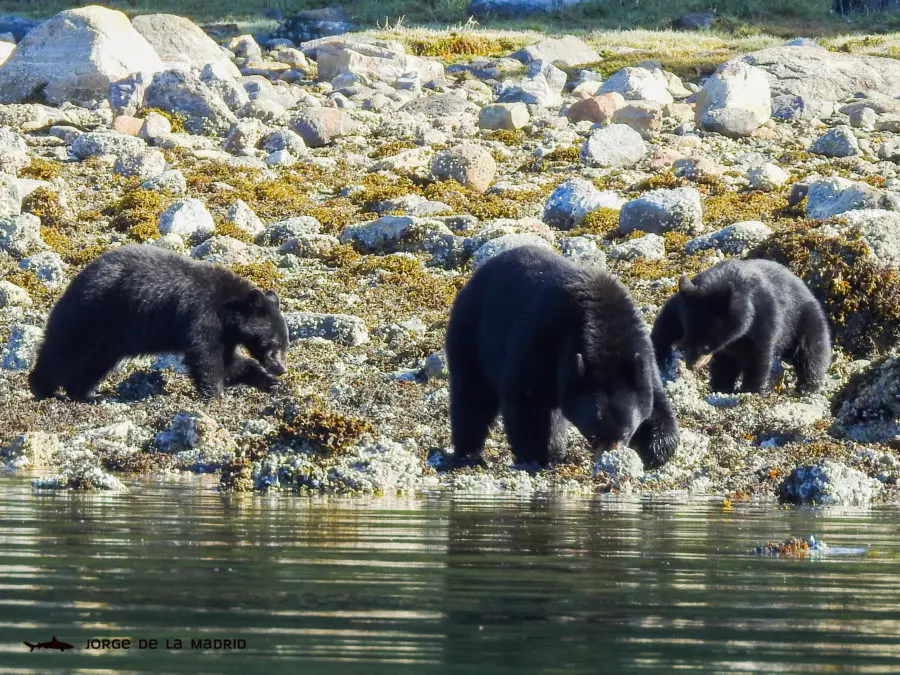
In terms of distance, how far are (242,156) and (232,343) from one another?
34.3 ft

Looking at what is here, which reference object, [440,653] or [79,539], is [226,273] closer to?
[79,539]

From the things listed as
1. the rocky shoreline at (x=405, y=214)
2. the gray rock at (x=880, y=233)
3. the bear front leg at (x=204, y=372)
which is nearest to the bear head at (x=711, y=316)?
the rocky shoreline at (x=405, y=214)

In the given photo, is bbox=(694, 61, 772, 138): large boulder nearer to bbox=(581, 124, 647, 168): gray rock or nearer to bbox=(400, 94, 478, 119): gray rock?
bbox=(581, 124, 647, 168): gray rock

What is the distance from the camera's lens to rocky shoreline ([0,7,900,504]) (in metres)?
10.1

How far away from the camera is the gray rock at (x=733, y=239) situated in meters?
18.1

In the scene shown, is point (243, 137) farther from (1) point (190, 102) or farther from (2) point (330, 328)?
(2) point (330, 328)

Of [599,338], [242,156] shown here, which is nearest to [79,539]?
[599,338]

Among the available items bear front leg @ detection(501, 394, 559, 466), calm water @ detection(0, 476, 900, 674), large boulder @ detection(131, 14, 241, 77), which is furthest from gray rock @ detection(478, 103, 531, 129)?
calm water @ detection(0, 476, 900, 674)

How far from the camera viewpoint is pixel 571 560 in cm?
572

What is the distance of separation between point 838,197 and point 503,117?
8.10 meters

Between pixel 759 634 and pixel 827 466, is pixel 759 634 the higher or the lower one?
the higher one

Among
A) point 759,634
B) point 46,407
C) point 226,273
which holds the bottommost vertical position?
point 46,407

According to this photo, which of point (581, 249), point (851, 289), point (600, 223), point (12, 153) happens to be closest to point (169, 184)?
point (12, 153)

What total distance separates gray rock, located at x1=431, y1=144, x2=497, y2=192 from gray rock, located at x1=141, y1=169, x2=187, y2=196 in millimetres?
3643
